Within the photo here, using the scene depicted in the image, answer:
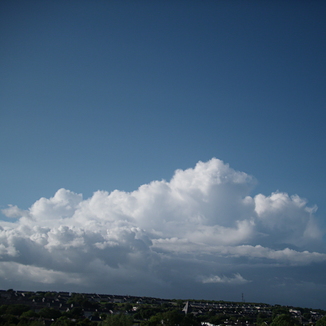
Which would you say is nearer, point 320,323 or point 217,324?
point 320,323

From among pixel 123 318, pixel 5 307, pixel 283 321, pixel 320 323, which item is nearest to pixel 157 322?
pixel 123 318

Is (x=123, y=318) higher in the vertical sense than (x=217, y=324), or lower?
higher

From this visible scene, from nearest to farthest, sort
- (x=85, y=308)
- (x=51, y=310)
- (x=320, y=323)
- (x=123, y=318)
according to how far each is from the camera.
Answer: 1. (x=123, y=318)
2. (x=51, y=310)
3. (x=320, y=323)
4. (x=85, y=308)

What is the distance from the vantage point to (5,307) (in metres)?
90.6

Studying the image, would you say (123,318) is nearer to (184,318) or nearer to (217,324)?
(184,318)

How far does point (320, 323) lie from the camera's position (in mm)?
95312

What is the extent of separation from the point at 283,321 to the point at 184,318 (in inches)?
1140

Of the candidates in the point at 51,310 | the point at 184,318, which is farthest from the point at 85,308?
the point at 184,318

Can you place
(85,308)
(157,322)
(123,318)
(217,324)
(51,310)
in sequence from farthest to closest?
(85,308), (217,324), (51,310), (157,322), (123,318)

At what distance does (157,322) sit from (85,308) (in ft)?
158

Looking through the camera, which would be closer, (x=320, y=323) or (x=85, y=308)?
(x=320, y=323)

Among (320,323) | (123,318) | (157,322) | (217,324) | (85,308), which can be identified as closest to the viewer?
(123,318)

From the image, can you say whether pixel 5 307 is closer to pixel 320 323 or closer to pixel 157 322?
pixel 157 322

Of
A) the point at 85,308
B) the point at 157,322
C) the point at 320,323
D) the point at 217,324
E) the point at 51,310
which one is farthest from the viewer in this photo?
the point at 85,308
